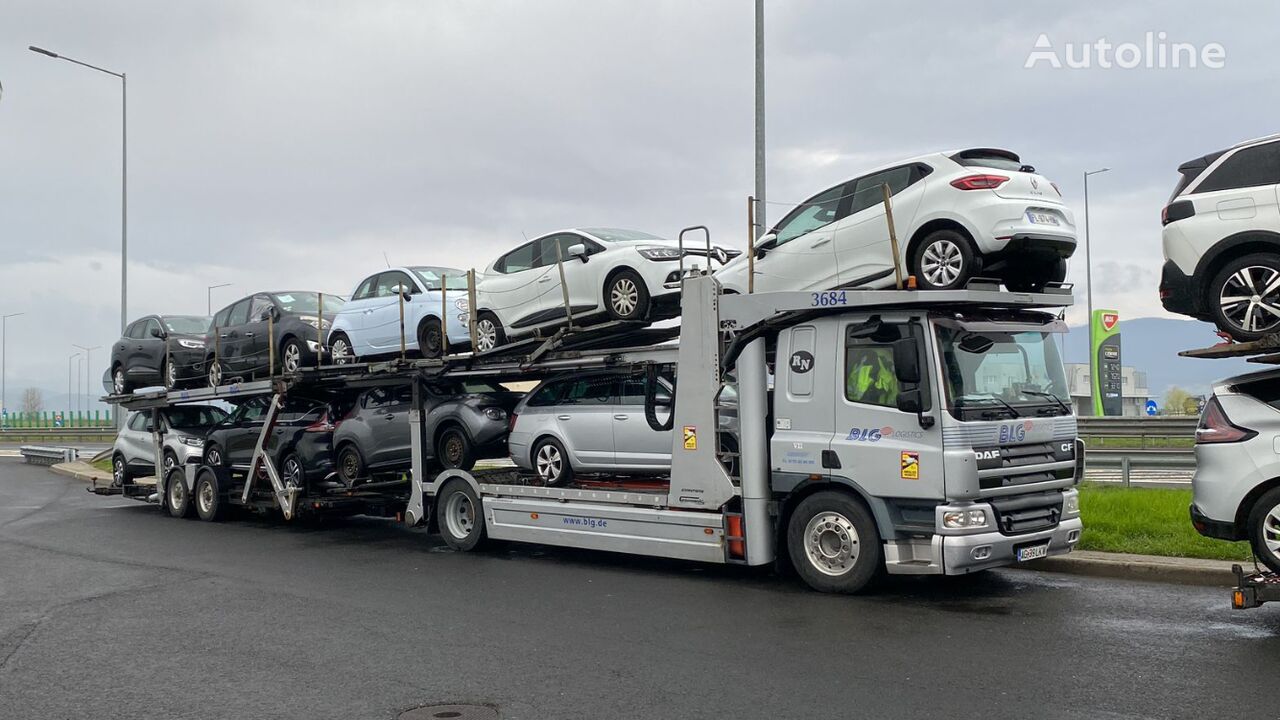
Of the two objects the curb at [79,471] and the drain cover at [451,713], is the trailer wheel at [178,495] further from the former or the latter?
the drain cover at [451,713]

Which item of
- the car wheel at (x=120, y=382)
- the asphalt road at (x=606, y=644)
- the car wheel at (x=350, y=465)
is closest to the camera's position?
the asphalt road at (x=606, y=644)

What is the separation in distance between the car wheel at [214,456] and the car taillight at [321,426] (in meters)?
2.68

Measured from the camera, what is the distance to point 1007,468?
8406 mm

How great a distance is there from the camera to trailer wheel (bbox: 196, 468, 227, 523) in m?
16.8

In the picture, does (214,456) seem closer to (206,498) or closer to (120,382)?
(206,498)

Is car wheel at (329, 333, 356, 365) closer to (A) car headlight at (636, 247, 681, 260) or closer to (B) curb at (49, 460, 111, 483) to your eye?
(A) car headlight at (636, 247, 681, 260)

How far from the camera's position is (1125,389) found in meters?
72.8

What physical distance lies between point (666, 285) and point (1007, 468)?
4.00 m

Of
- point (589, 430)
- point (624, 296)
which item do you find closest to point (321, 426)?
point (589, 430)

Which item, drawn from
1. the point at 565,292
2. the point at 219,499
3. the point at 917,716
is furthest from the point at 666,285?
the point at 219,499

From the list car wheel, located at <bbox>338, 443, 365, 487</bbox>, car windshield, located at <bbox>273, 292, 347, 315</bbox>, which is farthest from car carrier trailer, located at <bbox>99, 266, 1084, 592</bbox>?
car windshield, located at <bbox>273, 292, 347, 315</bbox>

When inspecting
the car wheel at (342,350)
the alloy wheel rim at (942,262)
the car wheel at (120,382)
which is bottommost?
the car wheel at (120,382)

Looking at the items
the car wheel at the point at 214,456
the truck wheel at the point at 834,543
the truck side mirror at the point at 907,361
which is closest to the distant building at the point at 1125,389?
the car wheel at the point at 214,456

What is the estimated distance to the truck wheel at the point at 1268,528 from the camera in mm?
7262
